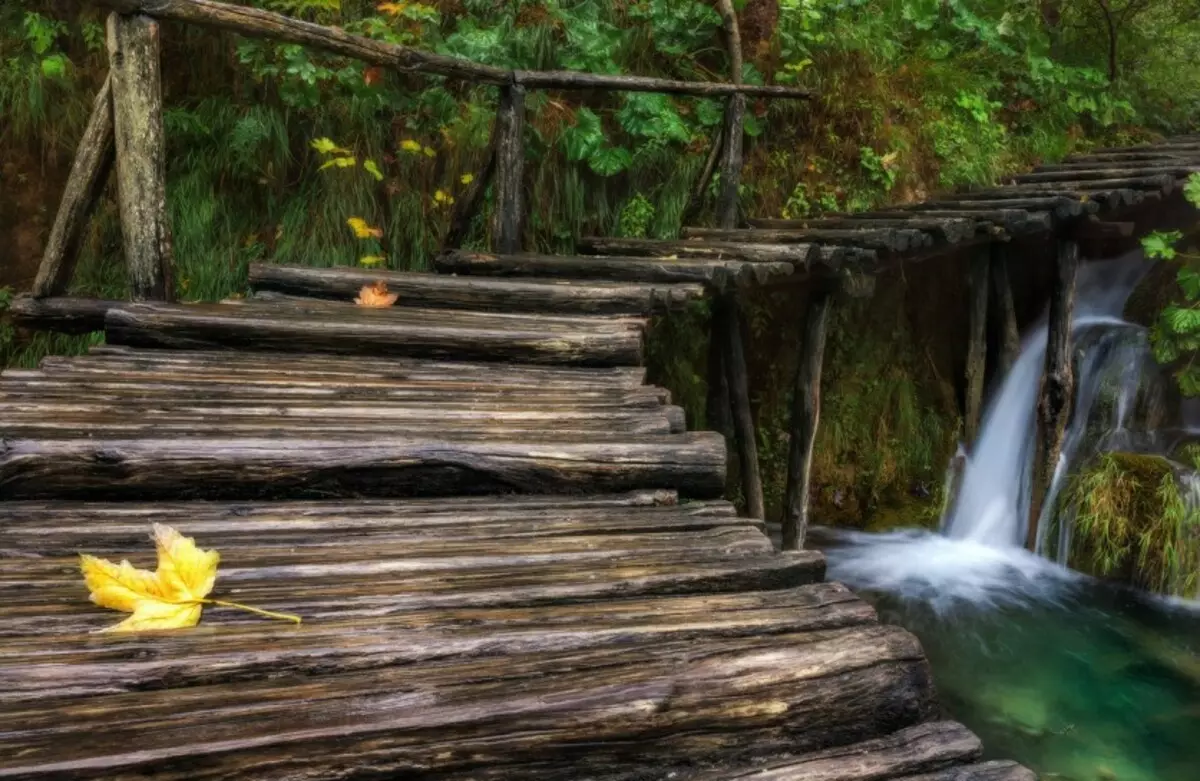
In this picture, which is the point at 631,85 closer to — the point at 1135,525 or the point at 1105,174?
the point at 1105,174

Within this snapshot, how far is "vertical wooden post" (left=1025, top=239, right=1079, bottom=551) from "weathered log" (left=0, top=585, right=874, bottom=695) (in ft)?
19.5

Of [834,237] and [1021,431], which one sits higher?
[834,237]

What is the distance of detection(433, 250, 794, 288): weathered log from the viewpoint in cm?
462

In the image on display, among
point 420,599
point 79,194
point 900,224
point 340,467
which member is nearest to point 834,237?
point 900,224

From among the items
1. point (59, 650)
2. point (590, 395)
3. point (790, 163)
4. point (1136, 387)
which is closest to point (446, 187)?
point (790, 163)

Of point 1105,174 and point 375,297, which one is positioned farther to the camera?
point 1105,174

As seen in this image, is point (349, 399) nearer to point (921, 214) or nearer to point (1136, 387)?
point (921, 214)

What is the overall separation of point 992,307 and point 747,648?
7.09m

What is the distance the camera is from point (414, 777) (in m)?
1.37

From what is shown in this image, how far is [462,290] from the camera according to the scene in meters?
4.46

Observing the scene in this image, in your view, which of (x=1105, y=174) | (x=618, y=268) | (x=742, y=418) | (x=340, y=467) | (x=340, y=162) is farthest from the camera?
(x=1105, y=174)

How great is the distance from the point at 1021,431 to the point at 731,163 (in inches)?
134

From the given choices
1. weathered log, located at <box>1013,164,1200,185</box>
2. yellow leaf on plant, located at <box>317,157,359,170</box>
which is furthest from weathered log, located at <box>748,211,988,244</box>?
yellow leaf on plant, located at <box>317,157,359,170</box>

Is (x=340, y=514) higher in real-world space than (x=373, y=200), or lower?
lower
